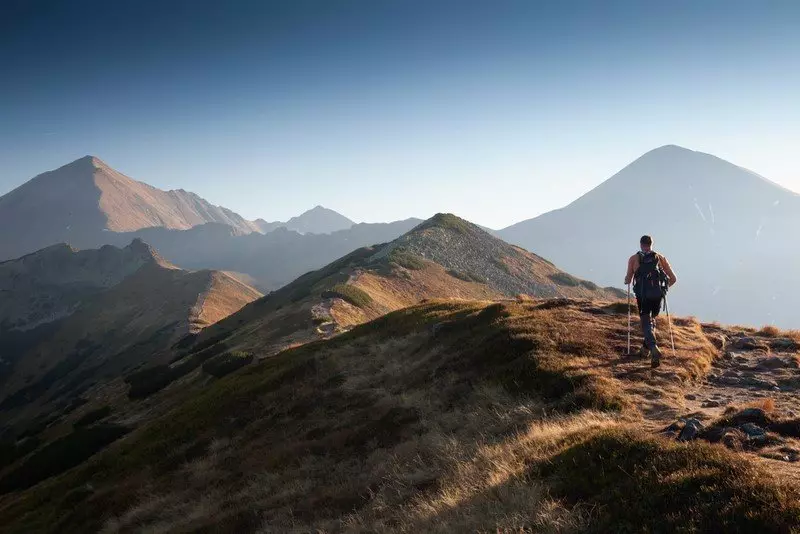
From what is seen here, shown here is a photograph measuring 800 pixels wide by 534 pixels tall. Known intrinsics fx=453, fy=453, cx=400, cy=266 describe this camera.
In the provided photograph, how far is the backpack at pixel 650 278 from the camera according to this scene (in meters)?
14.8

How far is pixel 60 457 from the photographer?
25922mm

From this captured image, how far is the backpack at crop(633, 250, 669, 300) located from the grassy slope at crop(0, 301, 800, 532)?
2.29 meters

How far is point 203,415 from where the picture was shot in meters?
21.8

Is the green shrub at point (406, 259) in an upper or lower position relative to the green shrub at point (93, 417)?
upper

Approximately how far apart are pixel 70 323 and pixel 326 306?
15812 cm

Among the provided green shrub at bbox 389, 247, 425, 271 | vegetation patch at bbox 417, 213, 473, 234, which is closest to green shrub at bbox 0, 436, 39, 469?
green shrub at bbox 389, 247, 425, 271

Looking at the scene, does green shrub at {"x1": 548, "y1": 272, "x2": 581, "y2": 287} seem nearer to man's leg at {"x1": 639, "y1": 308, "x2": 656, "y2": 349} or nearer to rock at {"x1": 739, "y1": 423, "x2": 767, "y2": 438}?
man's leg at {"x1": 639, "y1": 308, "x2": 656, "y2": 349}

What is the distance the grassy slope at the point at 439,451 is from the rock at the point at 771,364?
5.26ft

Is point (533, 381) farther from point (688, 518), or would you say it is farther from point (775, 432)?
point (688, 518)

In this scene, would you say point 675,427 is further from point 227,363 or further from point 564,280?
point 564,280

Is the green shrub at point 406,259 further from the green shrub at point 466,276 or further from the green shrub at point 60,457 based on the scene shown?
the green shrub at point 60,457

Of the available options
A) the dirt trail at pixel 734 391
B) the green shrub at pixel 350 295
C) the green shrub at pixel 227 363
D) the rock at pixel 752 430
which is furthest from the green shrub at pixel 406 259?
the rock at pixel 752 430

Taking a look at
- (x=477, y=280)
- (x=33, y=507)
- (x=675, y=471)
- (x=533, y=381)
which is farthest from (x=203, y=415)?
(x=477, y=280)

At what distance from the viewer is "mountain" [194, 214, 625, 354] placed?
42.8 metres
